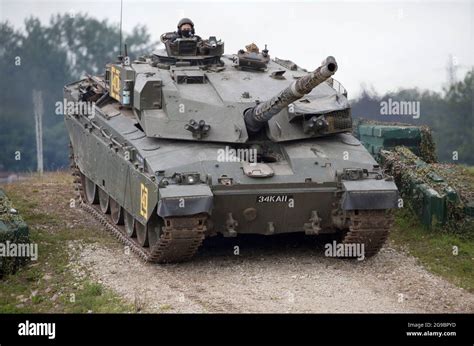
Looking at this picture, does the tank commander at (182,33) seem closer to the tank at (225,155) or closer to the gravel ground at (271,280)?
the tank at (225,155)

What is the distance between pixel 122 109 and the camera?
25.2m

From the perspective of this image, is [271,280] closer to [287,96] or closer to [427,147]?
[287,96]

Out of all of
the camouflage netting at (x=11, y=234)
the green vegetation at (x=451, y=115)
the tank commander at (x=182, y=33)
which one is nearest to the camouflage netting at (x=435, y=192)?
the tank commander at (x=182, y=33)

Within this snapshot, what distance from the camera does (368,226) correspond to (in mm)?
21609

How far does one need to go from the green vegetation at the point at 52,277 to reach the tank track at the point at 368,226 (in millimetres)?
4273

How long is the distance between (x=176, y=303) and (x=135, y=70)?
6.41 metres

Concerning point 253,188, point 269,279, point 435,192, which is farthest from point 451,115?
point 269,279

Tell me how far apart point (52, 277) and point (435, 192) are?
7330 mm

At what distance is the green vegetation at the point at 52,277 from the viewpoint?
19509 mm

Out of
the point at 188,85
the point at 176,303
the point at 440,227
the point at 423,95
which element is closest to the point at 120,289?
the point at 176,303

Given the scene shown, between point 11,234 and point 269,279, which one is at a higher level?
point 11,234

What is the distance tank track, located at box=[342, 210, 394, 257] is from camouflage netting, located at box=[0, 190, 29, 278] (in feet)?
17.8

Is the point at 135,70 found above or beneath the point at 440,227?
above
